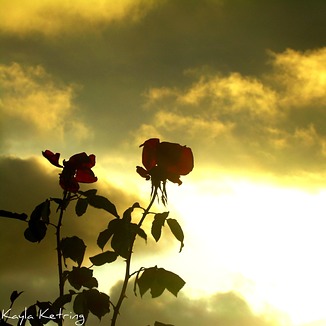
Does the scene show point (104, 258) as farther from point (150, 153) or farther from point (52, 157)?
point (52, 157)

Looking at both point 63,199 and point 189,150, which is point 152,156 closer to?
point 189,150

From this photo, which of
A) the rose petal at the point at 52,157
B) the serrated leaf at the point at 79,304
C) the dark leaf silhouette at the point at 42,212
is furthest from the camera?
the rose petal at the point at 52,157

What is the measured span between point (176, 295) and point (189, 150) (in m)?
1.21

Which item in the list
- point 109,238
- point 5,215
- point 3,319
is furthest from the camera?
point 109,238

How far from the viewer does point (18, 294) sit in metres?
4.48

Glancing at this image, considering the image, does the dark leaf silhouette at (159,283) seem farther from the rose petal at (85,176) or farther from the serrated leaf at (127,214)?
the rose petal at (85,176)

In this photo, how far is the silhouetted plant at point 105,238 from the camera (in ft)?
13.5

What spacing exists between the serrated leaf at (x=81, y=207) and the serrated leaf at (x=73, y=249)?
0.28m

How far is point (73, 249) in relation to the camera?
4.46m

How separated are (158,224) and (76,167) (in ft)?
3.16

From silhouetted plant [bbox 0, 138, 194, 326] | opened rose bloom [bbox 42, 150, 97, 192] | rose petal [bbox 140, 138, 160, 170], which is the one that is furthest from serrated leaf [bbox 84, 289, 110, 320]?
rose petal [bbox 140, 138, 160, 170]

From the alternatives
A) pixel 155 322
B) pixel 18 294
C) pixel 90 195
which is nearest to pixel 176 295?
pixel 155 322

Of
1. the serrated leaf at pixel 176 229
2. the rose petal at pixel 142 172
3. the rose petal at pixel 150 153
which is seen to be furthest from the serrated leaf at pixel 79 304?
the rose petal at pixel 150 153

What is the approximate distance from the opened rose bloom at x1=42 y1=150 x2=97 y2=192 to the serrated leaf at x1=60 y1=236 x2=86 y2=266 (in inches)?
19.0
